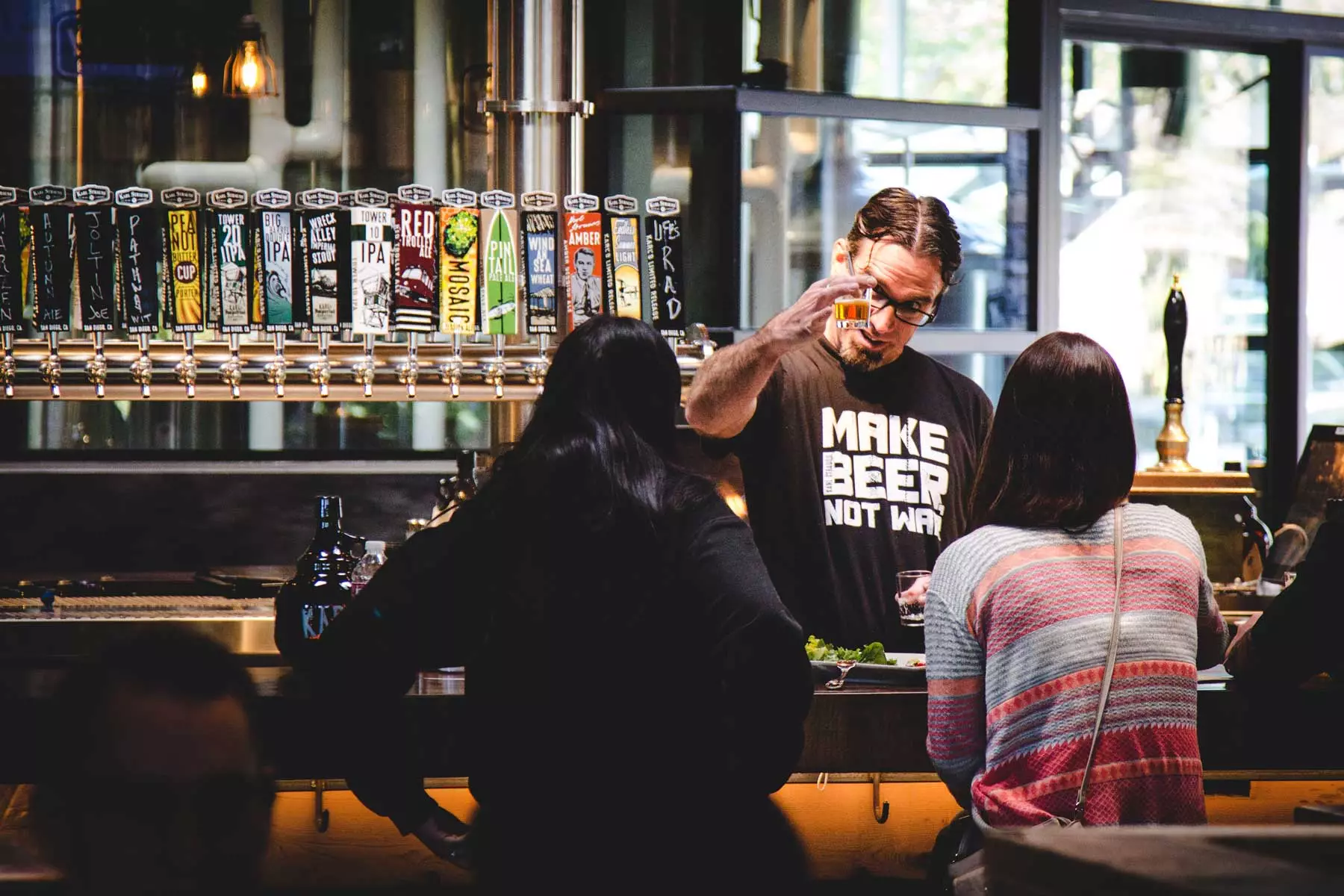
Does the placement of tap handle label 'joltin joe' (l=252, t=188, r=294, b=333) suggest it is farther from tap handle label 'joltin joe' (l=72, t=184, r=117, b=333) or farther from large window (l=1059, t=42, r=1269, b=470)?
large window (l=1059, t=42, r=1269, b=470)

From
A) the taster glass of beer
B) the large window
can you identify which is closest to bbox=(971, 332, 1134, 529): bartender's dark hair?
the taster glass of beer

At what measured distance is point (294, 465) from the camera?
15.0ft

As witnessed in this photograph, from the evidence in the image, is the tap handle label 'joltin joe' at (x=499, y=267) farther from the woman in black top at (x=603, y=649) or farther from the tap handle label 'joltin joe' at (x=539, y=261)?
the woman in black top at (x=603, y=649)

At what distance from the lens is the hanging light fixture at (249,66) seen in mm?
4613

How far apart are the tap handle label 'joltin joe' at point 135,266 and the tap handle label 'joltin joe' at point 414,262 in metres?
0.52

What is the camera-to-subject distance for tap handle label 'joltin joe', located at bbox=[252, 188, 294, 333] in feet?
9.96

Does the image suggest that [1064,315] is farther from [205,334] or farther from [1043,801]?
[1043,801]

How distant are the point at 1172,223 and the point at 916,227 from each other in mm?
3134

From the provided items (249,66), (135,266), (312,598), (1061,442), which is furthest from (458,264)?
(249,66)

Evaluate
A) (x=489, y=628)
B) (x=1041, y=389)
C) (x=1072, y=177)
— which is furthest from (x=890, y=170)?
(x=489, y=628)

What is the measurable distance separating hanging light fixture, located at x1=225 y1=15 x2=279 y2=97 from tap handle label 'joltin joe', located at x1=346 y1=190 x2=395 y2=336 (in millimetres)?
1816

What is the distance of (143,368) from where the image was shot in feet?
10.2

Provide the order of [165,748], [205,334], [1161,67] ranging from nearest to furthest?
[165,748] → [205,334] → [1161,67]

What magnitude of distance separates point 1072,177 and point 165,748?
513 centimetres
